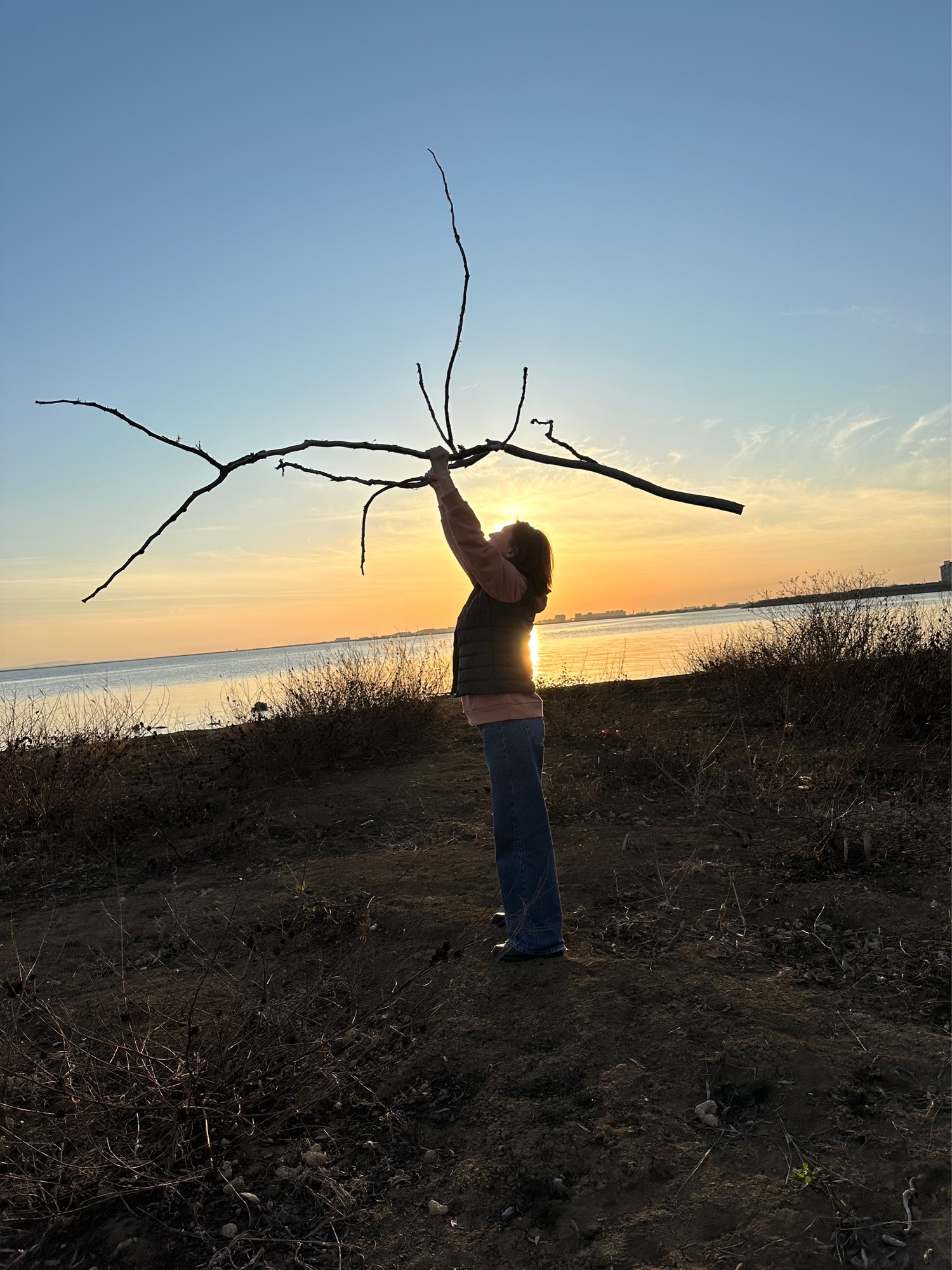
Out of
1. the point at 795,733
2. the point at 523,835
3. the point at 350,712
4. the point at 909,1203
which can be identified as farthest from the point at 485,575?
the point at 350,712

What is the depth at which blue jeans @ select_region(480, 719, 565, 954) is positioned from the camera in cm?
354

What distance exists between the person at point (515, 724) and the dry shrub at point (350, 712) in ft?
14.9

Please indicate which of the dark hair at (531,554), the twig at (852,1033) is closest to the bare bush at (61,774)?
the dark hair at (531,554)

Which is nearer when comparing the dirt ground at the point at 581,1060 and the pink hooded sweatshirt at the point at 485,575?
the dirt ground at the point at 581,1060

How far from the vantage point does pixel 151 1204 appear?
2.38m

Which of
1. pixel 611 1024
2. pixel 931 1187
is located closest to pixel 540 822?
pixel 611 1024

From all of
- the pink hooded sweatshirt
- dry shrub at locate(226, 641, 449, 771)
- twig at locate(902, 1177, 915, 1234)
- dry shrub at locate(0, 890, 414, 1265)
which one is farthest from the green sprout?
dry shrub at locate(226, 641, 449, 771)

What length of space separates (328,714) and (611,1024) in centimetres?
584

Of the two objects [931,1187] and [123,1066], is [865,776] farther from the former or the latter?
[123,1066]

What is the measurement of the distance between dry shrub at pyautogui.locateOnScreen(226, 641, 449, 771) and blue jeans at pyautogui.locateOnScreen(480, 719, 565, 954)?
451 cm

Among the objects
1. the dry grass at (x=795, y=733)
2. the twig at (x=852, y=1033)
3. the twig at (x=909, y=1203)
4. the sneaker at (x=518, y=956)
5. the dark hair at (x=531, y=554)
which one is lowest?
the twig at (x=909, y=1203)

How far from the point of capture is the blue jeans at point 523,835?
11.6 feet

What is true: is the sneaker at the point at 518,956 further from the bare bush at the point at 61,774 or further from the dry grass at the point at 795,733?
the bare bush at the point at 61,774

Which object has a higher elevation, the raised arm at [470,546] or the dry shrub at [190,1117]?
the raised arm at [470,546]
